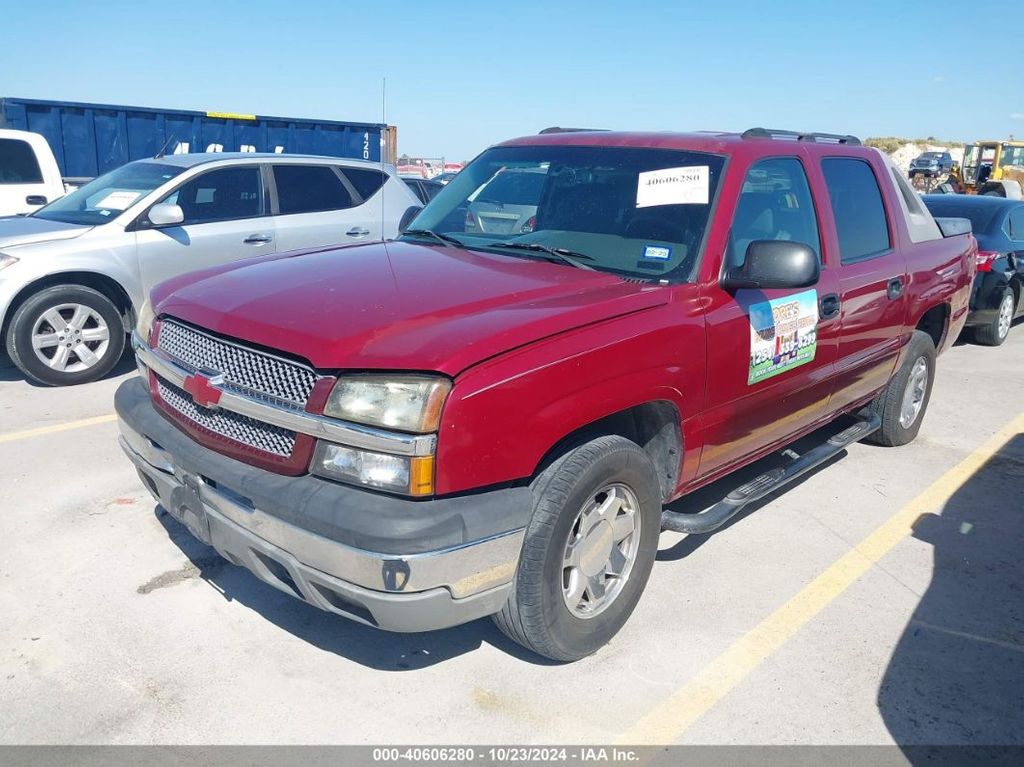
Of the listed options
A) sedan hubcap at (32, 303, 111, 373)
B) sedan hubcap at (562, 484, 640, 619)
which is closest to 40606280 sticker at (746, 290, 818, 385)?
sedan hubcap at (562, 484, 640, 619)

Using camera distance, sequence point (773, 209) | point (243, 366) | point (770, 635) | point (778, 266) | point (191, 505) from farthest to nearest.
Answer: point (773, 209) → point (770, 635) → point (778, 266) → point (191, 505) → point (243, 366)

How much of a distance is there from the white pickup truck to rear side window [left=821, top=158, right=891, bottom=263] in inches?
308

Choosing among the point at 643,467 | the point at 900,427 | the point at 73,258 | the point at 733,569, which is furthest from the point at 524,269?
the point at 73,258

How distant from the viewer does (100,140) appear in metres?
13.0

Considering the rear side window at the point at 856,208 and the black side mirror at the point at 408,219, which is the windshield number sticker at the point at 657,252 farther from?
the black side mirror at the point at 408,219

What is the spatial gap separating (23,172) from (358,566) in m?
8.66

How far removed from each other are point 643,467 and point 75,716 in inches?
81.3

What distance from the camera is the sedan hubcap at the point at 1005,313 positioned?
29.9 ft

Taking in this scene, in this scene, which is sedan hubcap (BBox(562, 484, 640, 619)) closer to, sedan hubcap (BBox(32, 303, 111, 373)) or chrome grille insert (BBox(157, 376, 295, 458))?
chrome grille insert (BBox(157, 376, 295, 458))

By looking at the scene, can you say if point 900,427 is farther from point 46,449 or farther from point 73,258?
point 73,258

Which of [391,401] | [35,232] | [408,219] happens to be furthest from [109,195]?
[391,401]

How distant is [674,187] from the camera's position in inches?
141

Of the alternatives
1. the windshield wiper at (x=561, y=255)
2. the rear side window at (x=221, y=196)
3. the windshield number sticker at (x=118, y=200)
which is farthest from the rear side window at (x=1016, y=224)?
the windshield number sticker at (x=118, y=200)

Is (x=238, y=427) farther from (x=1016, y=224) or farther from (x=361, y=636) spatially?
(x=1016, y=224)
